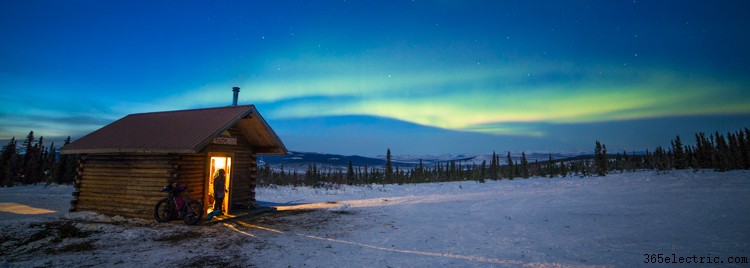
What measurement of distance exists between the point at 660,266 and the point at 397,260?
528 cm

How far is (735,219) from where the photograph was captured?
413 inches

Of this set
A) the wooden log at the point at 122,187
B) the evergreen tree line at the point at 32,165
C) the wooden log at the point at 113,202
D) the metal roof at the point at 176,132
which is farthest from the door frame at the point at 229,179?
the evergreen tree line at the point at 32,165

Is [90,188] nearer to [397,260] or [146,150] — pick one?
[146,150]

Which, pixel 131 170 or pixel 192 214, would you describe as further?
pixel 131 170

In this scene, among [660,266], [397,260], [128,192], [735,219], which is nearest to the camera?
[660,266]

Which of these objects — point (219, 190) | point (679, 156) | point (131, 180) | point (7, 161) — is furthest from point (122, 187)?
point (679, 156)

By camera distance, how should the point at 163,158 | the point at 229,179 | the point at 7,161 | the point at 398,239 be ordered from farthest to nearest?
the point at 7,161 < the point at 229,179 < the point at 163,158 < the point at 398,239

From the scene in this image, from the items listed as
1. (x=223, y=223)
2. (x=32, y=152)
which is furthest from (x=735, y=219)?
(x=32, y=152)

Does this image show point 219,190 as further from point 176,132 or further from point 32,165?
point 32,165

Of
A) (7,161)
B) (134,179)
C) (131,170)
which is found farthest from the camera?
(7,161)

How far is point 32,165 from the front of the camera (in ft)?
155

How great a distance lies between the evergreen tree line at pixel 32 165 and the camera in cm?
4301

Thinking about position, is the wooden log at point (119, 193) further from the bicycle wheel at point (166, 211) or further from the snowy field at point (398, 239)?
the snowy field at point (398, 239)

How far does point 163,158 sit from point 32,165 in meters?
55.7
